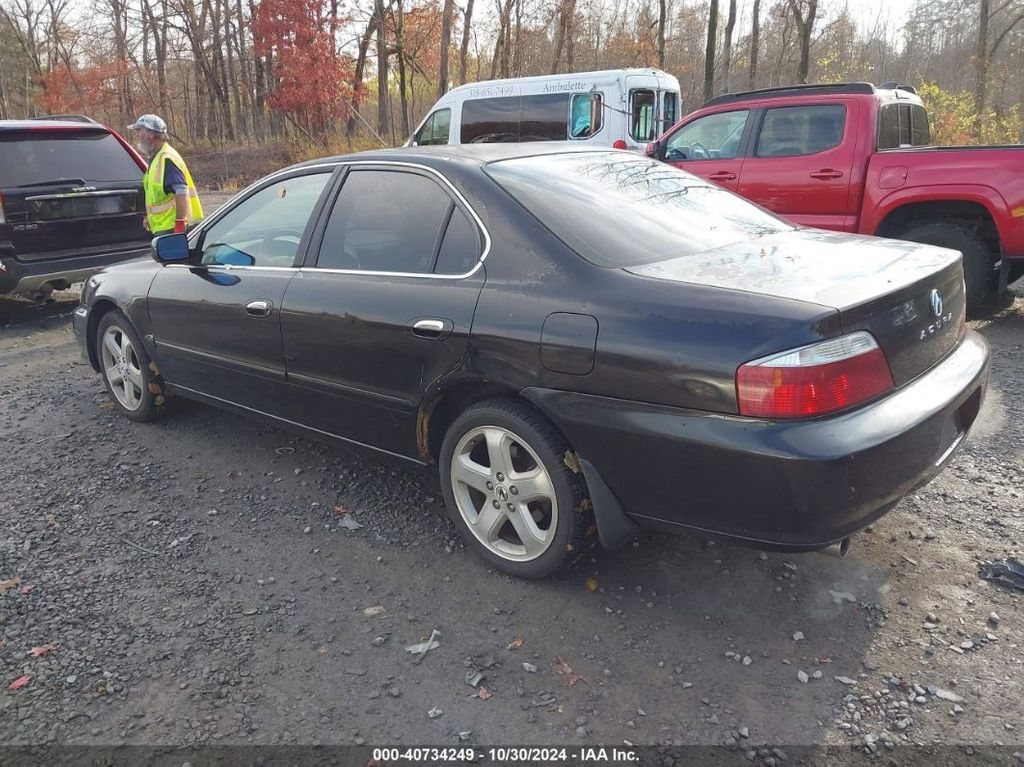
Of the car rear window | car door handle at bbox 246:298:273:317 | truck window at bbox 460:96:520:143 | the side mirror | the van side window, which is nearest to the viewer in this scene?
car door handle at bbox 246:298:273:317

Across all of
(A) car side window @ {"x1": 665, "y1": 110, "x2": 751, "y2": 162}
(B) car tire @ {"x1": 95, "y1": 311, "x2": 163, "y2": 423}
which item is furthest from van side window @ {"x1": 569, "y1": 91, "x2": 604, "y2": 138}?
(B) car tire @ {"x1": 95, "y1": 311, "x2": 163, "y2": 423}

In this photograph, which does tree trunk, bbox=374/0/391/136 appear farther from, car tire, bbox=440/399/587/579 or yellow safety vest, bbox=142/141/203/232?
car tire, bbox=440/399/587/579

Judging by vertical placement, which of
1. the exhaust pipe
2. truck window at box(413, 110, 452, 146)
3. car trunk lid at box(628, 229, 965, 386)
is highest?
truck window at box(413, 110, 452, 146)

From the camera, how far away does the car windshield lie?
287 cm

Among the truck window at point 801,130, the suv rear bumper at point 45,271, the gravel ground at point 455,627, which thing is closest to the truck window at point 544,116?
the truck window at point 801,130

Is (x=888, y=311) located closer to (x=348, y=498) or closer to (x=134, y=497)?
(x=348, y=498)

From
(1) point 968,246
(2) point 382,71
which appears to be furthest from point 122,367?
(2) point 382,71

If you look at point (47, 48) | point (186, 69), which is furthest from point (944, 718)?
point (47, 48)

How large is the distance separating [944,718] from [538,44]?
3258 centimetres

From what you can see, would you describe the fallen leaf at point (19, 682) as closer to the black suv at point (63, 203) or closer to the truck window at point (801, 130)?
the black suv at point (63, 203)

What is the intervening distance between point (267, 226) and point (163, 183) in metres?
3.02

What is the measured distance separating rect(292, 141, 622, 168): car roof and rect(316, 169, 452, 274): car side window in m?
0.08

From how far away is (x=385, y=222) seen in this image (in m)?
3.38

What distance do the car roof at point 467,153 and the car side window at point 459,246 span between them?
30cm
